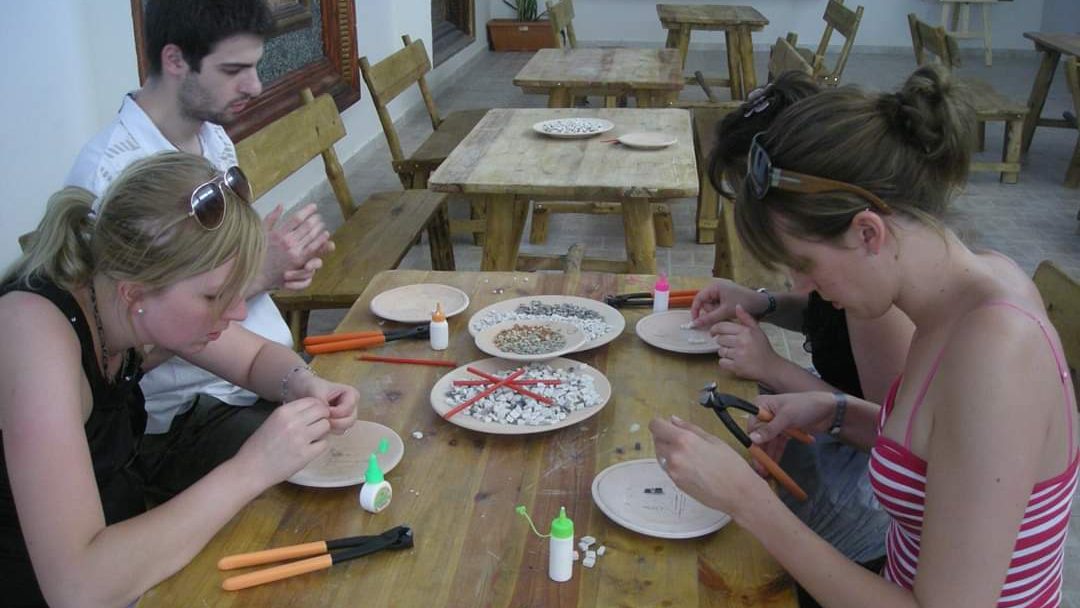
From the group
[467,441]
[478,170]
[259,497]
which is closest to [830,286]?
[467,441]

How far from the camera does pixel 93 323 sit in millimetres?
1311

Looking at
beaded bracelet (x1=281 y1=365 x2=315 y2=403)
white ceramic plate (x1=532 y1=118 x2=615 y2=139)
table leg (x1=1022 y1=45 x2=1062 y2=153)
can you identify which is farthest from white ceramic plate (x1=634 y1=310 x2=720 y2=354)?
table leg (x1=1022 y1=45 x2=1062 y2=153)

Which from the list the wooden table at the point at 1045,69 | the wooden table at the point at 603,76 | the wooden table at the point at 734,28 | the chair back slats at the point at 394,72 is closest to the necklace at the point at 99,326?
the chair back slats at the point at 394,72

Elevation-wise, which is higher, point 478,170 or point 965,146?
point 965,146

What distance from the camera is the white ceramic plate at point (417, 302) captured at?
74.2 inches

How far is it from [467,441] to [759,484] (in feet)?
1.58

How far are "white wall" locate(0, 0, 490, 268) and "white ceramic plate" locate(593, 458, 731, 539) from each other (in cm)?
209

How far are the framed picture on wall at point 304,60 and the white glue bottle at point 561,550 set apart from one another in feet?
11.7

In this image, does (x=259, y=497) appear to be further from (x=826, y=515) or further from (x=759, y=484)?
(x=826, y=515)

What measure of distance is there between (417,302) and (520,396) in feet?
1.65

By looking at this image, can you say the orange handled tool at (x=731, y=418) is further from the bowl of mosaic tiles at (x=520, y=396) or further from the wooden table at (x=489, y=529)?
the bowl of mosaic tiles at (x=520, y=396)

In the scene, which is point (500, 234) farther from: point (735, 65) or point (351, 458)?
point (735, 65)

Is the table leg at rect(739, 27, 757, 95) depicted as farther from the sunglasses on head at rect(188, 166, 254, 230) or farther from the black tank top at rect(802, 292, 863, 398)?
the sunglasses on head at rect(188, 166, 254, 230)

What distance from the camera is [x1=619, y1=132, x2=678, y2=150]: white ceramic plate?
130 inches
